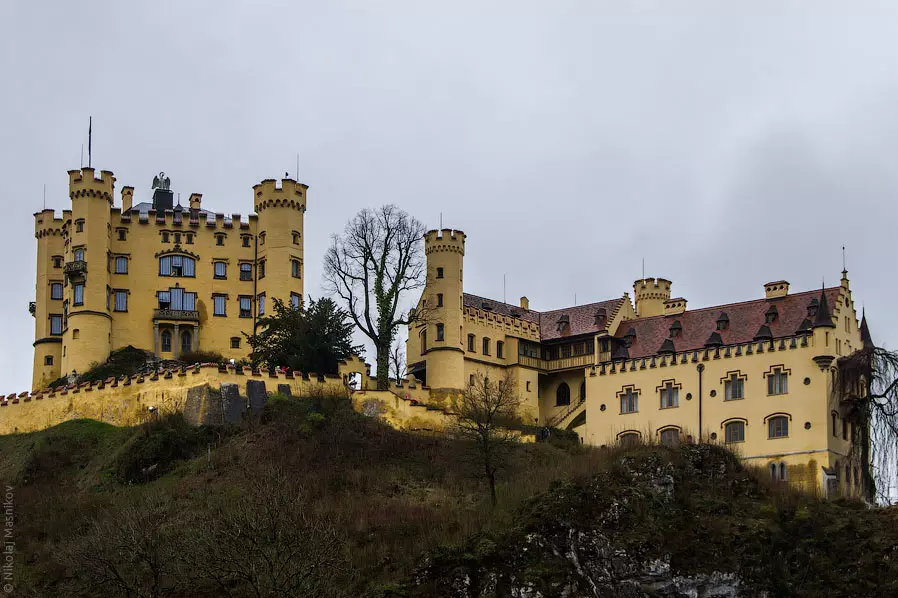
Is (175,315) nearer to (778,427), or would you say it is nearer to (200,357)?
(200,357)

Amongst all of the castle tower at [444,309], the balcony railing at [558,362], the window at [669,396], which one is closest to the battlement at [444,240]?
the castle tower at [444,309]

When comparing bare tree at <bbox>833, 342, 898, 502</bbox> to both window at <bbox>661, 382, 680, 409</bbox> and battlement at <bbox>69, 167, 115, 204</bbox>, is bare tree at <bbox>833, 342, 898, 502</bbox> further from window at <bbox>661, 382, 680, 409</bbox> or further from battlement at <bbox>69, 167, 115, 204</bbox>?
battlement at <bbox>69, 167, 115, 204</bbox>

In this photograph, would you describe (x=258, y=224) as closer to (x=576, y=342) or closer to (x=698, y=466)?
(x=576, y=342)

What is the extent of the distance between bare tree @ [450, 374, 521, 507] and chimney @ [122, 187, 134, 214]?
1006 inches

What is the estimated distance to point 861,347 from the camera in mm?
83312

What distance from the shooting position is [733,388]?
269 feet

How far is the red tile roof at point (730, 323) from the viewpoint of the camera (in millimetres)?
84125

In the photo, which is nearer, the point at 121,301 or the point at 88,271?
the point at 88,271

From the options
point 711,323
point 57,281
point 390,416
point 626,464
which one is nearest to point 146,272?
point 57,281

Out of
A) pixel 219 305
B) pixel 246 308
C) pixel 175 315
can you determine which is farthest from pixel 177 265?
pixel 246 308

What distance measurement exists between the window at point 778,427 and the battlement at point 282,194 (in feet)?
104

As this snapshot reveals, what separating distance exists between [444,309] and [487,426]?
21270mm

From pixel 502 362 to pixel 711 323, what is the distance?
13562mm

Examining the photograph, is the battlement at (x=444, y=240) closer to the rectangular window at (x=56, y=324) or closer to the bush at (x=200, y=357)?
the bush at (x=200, y=357)
